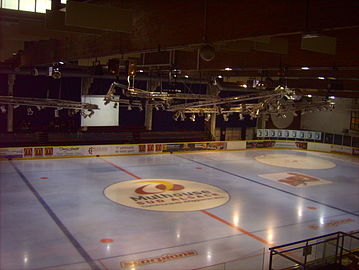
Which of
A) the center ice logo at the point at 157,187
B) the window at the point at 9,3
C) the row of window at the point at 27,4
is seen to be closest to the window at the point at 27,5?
the row of window at the point at 27,4

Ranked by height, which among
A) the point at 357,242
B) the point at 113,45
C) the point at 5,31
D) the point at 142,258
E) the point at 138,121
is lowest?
the point at 142,258

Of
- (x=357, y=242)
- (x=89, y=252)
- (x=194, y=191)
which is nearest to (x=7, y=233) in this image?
(x=89, y=252)

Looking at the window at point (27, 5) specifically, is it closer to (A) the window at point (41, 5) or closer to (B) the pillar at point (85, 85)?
(A) the window at point (41, 5)

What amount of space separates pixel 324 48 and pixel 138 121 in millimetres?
29847

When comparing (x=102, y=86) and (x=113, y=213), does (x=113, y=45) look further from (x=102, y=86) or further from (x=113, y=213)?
(x=102, y=86)

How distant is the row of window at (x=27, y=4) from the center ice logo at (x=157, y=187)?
36.6 feet

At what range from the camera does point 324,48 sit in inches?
374

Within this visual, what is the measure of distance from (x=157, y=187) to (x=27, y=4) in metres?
12.4

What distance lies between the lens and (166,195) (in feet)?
64.7

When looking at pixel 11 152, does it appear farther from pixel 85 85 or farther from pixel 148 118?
pixel 148 118

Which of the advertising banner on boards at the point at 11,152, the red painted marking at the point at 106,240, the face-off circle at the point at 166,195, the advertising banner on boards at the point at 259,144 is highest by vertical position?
the advertising banner on boards at the point at 259,144

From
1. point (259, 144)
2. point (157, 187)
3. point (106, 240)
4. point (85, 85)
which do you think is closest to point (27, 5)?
point (106, 240)

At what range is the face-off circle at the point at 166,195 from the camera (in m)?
18.0

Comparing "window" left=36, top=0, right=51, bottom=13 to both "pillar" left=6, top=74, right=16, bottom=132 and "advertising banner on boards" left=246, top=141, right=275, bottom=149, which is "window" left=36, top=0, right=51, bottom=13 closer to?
"pillar" left=6, top=74, right=16, bottom=132
